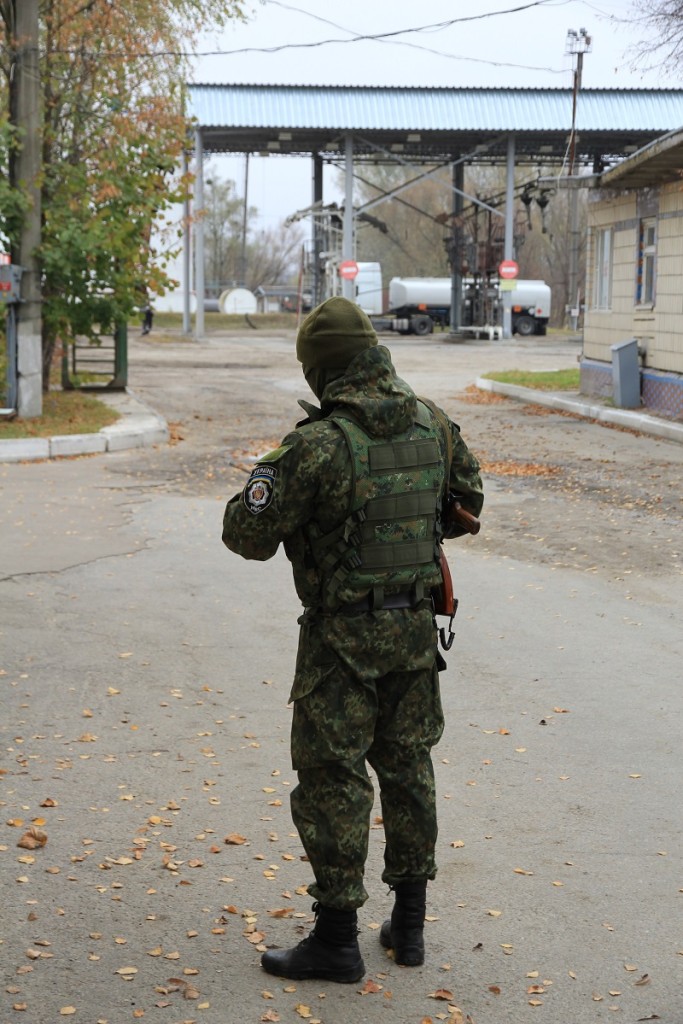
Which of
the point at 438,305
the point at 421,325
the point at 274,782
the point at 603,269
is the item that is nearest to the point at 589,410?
the point at 603,269

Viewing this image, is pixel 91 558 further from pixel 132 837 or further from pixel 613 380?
pixel 613 380

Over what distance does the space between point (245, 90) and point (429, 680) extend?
41.8 metres

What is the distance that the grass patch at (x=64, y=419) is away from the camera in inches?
610

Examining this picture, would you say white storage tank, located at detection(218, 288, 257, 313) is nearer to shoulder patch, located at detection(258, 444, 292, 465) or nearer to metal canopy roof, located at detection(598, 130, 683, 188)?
metal canopy roof, located at detection(598, 130, 683, 188)

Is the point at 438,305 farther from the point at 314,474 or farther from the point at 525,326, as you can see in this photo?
the point at 314,474

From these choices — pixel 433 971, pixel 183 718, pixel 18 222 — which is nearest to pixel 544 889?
pixel 433 971

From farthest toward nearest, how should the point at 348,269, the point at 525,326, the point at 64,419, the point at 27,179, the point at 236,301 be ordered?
1. the point at 236,301
2. the point at 525,326
3. the point at 348,269
4. the point at 64,419
5. the point at 27,179

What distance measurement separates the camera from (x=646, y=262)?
2070 centimetres

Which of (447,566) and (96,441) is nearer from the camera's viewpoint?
(447,566)

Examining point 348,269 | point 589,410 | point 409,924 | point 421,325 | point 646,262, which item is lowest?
point 409,924

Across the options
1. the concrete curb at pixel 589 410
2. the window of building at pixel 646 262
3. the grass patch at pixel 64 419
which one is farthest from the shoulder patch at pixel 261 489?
the window of building at pixel 646 262

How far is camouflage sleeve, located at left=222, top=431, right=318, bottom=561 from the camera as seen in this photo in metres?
3.23

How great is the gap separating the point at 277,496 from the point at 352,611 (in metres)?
0.37

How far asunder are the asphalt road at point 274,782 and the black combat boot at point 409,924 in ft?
0.16
